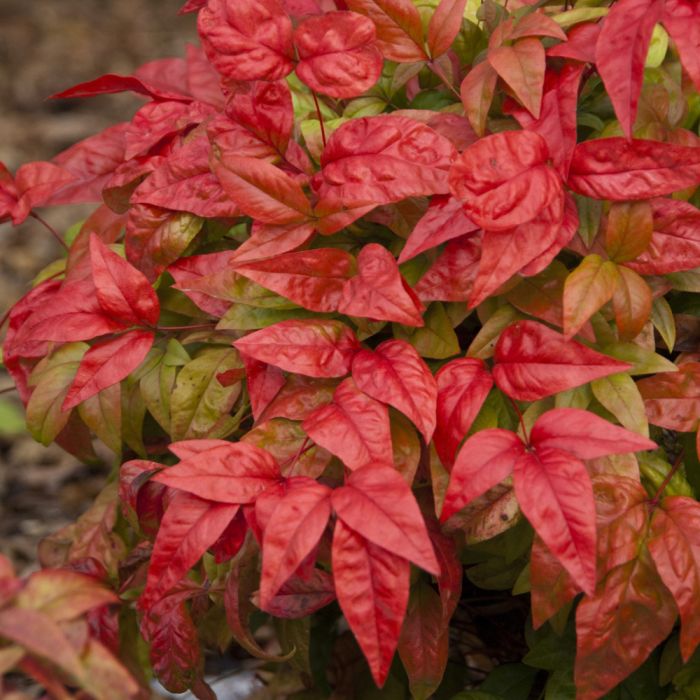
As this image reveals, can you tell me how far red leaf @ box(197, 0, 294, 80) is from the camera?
1.05 meters

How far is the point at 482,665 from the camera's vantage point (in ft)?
5.78

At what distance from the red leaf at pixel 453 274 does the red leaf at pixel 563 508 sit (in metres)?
0.22

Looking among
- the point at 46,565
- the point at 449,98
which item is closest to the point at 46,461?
the point at 46,565

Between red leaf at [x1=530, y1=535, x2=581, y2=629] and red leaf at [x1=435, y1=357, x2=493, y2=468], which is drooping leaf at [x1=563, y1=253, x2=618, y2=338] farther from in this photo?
red leaf at [x1=530, y1=535, x2=581, y2=629]

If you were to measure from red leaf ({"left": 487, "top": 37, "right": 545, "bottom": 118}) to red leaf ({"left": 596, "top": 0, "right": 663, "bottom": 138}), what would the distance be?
0.07 meters

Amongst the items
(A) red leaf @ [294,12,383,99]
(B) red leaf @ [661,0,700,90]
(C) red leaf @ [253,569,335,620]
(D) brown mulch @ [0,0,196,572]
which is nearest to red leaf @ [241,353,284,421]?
(C) red leaf @ [253,569,335,620]

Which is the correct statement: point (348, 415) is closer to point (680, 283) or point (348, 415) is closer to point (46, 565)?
point (680, 283)

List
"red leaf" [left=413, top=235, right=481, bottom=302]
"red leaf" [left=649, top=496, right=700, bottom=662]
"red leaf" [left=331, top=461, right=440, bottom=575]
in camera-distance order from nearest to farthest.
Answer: "red leaf" [left=331, top=461, right=440, bottom=575] < "red leaf" [left=649, top=496, right=700, bottom=662] < "red leaf" [left=413, top=235, right=481, bottom=302]

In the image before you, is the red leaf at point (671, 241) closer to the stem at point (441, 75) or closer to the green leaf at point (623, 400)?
the green leaf at point (623, 400)

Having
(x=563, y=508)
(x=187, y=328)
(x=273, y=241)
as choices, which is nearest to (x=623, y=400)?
(x=563, y=508)

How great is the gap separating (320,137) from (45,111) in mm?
2679

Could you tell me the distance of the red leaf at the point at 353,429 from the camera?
0.98m

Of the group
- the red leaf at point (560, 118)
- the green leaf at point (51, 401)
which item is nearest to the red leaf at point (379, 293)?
the red leaf at point (560, 118)

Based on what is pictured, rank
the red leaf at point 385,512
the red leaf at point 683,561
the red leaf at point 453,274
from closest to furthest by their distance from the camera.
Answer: the red leaf at point 385,512, the red leaf at point 683,561, the red leaf at point 453,274
